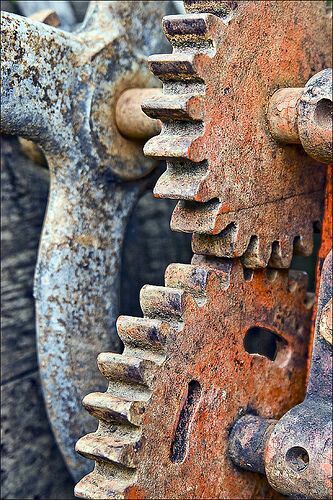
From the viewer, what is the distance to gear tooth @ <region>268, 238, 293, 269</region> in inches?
48.2

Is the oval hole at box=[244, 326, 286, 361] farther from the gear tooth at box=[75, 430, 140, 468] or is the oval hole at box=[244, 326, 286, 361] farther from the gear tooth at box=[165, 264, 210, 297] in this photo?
the gear tooth at box=[75, 430, 140, 468]

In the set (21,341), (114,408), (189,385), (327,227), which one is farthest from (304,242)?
(21,341)

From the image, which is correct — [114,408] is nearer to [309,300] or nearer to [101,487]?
[101,487]

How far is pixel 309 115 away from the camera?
1.09 m

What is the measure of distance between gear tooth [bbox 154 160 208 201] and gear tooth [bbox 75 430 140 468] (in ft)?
0.96

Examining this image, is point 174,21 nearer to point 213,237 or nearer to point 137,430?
point 213,237

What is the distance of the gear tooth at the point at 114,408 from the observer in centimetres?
102

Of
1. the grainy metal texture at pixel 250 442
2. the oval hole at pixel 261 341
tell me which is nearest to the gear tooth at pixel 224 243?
the grainy metal texture at pixel 250 442

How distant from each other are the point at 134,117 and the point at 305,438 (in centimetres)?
60

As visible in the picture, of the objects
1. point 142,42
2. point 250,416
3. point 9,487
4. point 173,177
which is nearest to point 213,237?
point 173,177

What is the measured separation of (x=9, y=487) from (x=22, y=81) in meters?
0.74

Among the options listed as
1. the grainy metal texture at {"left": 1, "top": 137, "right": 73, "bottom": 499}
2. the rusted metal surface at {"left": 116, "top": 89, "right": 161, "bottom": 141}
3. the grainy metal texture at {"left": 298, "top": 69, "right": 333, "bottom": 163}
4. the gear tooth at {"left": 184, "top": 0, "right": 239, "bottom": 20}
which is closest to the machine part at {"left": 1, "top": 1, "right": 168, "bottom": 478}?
the rusted metal surface at {"left": 116, "top": 89, "right": 161, "bottom": 141}

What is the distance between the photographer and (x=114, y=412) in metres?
1.03

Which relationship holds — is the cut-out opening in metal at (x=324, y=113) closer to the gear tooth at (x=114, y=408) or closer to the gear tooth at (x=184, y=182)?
the gear tooth at (x=184, y=182)
